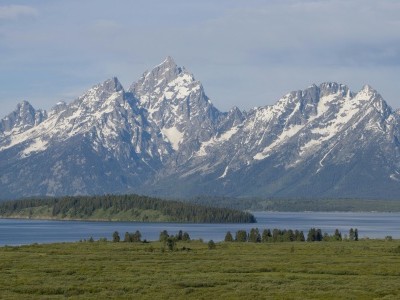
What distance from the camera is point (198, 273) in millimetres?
105812

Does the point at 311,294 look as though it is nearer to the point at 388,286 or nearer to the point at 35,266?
the point at 388,286

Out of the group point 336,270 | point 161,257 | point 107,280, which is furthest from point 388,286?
point 161,257

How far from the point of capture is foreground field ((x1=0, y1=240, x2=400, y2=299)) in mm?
87312

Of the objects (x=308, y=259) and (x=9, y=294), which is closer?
(x=9, y=294)

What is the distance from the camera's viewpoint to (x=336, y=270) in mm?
111750

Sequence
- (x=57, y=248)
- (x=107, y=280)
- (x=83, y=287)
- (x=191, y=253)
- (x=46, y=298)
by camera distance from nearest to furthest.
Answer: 1. (x=46, y=298)
2. (x=83, y=287)
3. (x=107, y=280)
4. (x=191, y=253)
5. (x=57, y=248)

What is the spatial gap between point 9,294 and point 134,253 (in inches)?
2317

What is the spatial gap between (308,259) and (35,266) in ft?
129

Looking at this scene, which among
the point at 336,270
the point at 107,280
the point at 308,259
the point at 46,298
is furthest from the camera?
the point at 308,259

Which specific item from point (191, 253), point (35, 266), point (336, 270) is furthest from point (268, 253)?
point (35, 266)

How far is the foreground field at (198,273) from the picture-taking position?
286 feet

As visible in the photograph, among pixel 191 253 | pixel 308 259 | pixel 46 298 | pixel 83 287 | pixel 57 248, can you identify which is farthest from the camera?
pixel 57 248

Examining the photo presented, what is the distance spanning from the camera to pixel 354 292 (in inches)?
3516

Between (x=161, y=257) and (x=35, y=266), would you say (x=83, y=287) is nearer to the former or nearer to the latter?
(x=35, y=266)
